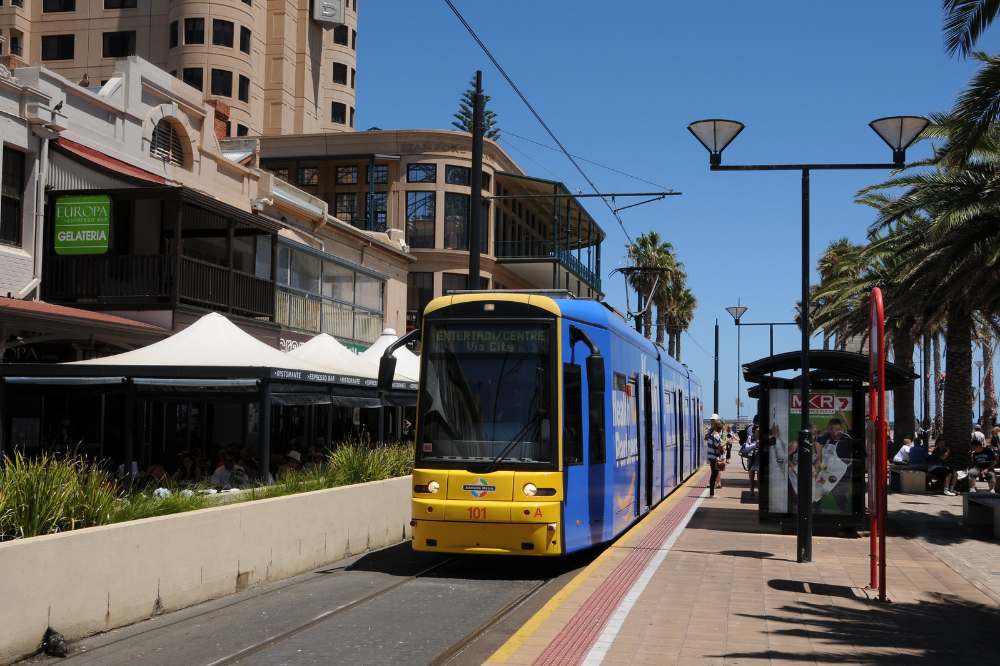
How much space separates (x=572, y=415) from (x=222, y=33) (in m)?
48.8

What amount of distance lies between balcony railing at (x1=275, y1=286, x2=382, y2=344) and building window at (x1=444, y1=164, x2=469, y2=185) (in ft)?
45.6

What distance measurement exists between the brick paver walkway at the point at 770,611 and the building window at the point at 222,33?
155ft

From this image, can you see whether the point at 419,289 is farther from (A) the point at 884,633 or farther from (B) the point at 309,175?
(A) the point at 884,633

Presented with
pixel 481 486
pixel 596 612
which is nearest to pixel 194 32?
pixel 481 486

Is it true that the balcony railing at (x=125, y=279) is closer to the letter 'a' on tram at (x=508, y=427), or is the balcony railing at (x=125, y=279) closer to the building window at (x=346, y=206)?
the letter 'a' on tram at (x=508, y=427)

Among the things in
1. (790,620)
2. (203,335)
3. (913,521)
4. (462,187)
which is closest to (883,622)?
(790,620)

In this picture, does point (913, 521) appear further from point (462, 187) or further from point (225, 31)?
point (225, 31)

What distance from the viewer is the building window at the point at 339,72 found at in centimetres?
6506

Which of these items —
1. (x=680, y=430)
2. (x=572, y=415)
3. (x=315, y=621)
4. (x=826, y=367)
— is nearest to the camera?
(x=315, y=621)

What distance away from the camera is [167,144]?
24.1 metres

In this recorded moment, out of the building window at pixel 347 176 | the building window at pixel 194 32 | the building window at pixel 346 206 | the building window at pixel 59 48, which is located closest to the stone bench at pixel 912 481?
the building window at pixel 346 206

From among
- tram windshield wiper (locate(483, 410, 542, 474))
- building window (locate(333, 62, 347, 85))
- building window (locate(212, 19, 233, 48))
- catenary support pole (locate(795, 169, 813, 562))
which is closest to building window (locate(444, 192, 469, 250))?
building window (locate(212, 19, 233, 48))

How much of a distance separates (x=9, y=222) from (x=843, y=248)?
48066 millimetres

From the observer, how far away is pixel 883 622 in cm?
901
